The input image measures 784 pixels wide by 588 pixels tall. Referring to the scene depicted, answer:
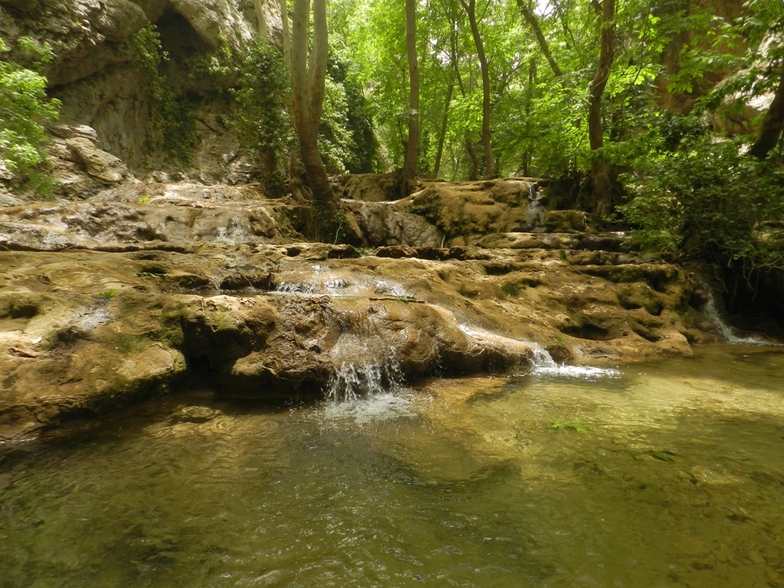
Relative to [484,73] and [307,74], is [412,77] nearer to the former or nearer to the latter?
[484,73]

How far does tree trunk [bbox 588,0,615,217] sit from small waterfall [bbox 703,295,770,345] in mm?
4054

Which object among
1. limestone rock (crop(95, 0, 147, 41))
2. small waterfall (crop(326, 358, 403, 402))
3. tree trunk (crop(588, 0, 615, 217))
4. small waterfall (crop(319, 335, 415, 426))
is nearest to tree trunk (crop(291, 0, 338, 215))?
tree trunk (crop(588, 0, 615, 217))

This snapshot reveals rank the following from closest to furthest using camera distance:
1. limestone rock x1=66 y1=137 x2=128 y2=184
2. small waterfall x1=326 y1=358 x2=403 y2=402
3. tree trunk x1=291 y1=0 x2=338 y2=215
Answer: small waterfall x1=326 y1=358 x2=403 y2=402, tree trunk x1=291 y1=0 x2=338 y2=215, limestone rock x1=66 y1=137 x2=128 y2=184

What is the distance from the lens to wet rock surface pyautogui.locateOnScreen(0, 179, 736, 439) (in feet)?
12.1

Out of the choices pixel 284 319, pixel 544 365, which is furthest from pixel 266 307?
pixel 544 365

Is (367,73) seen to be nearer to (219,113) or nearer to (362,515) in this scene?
(219,113)

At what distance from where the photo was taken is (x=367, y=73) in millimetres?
18766

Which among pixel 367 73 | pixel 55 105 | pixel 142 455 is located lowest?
pixel 142 455

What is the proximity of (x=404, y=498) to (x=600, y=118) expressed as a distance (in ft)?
37.6

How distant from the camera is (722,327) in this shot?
345 inches

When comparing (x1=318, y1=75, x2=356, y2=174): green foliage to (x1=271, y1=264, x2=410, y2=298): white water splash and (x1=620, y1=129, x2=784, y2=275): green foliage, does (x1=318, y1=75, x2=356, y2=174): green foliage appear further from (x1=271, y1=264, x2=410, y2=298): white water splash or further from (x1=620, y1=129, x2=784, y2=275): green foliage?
(x1=620, y1=129, x2=784, y2=275): green foliage

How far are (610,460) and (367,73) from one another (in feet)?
64.6

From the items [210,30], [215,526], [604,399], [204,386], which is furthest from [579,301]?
[210,30]

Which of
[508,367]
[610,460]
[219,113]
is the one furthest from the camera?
[219,113]
